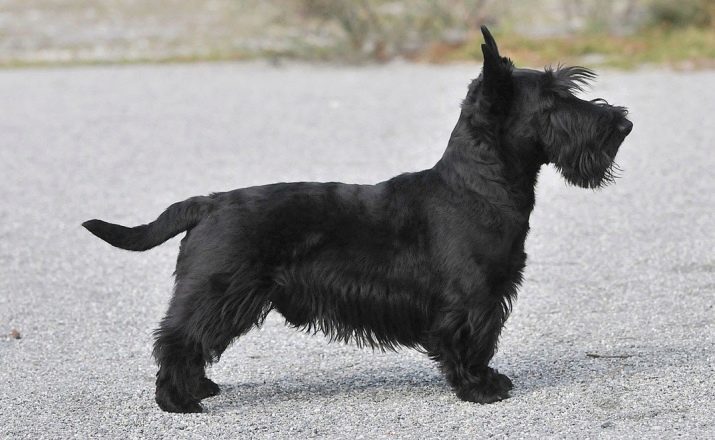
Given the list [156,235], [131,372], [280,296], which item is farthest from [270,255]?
[131,372]

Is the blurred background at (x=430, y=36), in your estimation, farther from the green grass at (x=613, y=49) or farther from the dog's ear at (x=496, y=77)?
the dog's ear at (x=496, y=77)

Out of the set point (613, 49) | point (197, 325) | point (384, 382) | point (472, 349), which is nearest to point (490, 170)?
point (472, 349)

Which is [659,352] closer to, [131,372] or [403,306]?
[403,306]

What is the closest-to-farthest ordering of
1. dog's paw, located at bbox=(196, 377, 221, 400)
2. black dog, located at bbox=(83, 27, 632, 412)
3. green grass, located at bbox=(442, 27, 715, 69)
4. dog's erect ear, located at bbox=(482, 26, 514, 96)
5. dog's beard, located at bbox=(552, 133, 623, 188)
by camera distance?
dog's erect ear, located at bbox=(482, 26, 514, 96)
black dog, located at bbox=(83, 27, 632, 412)
dog's beard, located at bbox=(552, 133, 623, 188)
dog's paw, located at bbox=(196, 377, 221, 400)
green grass, located at bbox=(442, 27, 715, 69)

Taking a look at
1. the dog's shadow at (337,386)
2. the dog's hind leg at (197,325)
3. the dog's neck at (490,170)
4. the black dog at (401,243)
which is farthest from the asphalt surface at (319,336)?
the dog's neck at (490,170)

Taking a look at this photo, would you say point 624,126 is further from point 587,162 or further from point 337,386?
point 337,386

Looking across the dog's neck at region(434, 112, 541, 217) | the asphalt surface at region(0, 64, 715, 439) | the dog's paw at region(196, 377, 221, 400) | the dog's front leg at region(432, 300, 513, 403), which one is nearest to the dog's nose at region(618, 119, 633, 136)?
the dog's neck at region(434, 112, 541, 217)

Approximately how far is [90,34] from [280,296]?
17.5 metres

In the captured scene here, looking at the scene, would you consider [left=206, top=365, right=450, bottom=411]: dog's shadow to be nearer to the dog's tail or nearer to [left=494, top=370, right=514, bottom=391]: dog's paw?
[left=494, top=370, right=514, bottom=391]: dog's paw

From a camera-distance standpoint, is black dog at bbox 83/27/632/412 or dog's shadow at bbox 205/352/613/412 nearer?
black dog at bbox 83/27/632/412

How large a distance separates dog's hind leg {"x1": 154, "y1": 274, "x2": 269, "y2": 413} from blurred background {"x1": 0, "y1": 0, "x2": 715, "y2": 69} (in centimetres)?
1170

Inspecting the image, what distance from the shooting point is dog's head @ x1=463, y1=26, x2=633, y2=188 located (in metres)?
4.39

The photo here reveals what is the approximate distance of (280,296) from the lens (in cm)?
441

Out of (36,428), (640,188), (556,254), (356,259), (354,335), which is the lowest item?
(36,428)
